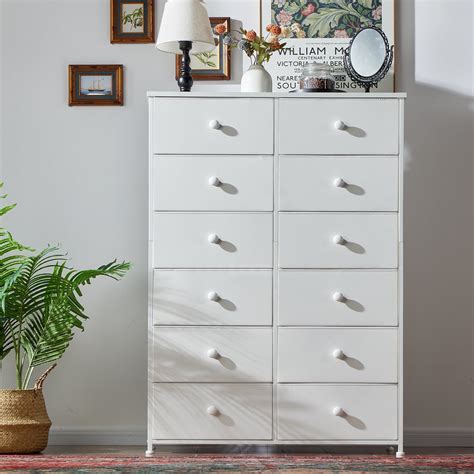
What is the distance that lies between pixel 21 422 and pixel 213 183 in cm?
121

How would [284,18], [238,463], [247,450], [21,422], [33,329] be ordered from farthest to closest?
[284,18]
[247,450]
[33,329]
[21,422]
[238,463]

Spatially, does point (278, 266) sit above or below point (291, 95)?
below

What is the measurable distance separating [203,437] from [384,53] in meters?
1.76

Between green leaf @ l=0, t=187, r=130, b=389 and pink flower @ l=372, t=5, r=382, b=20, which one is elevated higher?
pink flower @ l=372, t=5, r=382, b=20

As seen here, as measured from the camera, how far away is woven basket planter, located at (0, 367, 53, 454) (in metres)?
3.09

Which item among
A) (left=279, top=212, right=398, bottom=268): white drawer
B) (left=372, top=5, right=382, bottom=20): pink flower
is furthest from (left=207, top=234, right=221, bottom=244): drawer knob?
(left=372, top=5, right=382, bottom=20): pink flower

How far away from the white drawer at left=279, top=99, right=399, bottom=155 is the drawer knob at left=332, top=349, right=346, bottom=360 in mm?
762

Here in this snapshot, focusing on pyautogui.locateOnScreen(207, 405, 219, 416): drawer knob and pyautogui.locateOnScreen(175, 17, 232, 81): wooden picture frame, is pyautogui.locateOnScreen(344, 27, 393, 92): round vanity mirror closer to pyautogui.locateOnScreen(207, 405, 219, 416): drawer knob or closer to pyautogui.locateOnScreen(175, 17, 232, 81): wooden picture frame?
pyautogui.locateOnScreen(175, 17, 232, 81): wooden picture frame

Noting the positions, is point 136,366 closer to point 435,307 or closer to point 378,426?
point 378,426

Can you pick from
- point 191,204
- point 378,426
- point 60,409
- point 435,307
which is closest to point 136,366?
point 60,409

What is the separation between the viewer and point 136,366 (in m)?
3.51

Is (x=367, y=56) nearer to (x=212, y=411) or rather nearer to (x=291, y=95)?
(x=291, y=95)

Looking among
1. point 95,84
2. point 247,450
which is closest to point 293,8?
point 95,84

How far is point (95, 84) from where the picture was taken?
3531mm
